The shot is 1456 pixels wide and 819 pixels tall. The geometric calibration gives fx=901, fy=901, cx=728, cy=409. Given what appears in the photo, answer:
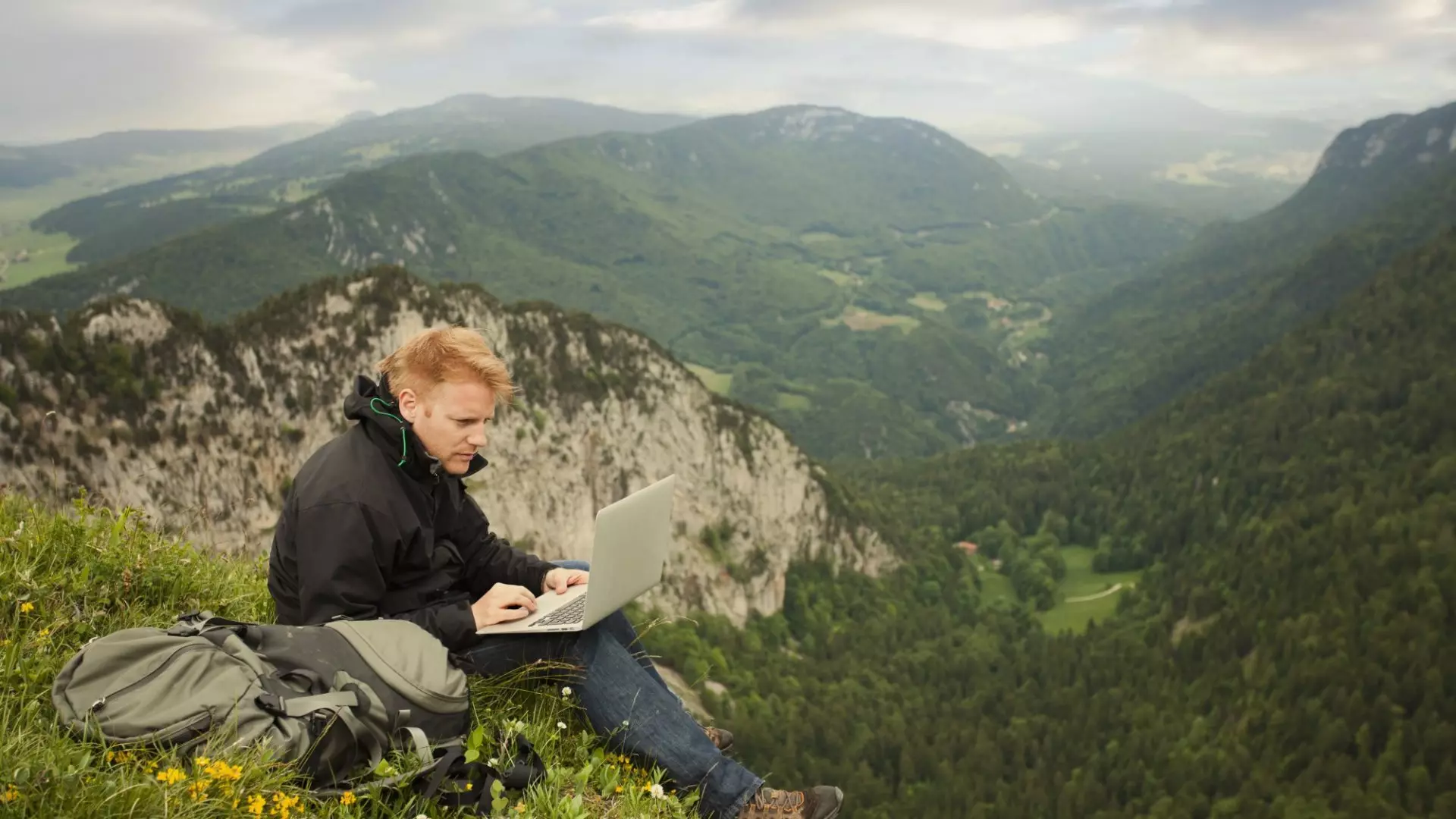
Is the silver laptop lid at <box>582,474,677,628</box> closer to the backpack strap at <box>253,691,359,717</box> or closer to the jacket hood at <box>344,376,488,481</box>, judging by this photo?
the jacket hood at <box>344,376,488,481</box>

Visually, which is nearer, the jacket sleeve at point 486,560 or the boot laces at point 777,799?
the boot laces at point 777,799

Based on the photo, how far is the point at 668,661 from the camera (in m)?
65.5

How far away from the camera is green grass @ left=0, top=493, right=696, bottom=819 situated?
4496mm

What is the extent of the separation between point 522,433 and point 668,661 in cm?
2215

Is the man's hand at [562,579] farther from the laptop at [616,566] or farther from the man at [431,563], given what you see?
the man at [431,563]

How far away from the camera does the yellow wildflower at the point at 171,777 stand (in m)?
4.52

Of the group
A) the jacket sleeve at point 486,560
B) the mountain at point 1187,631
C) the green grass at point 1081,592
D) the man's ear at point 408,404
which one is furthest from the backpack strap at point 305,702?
the green grass at point 1081,592

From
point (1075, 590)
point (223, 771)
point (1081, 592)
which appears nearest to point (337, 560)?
point (223, 771)

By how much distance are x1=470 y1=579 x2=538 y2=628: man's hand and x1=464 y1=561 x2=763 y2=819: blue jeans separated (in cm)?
16

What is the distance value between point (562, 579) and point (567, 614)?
0.82 m

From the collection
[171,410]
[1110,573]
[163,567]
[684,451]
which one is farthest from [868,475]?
[163,567]

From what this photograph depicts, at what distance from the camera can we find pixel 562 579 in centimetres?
779

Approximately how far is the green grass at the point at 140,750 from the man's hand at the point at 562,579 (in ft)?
2.82

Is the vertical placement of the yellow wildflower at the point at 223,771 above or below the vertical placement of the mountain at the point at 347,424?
above
